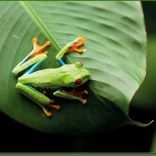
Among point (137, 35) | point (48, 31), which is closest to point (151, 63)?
point (137, 35)

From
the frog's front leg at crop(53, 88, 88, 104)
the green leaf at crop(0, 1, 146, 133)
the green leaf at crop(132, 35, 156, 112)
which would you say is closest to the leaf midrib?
the green leaf at crop(0, 1, 146, 133)

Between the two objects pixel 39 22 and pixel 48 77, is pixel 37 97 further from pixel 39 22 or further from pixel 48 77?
pixel 39 22

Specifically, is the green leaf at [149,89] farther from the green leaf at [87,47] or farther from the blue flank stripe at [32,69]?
the blue flank stripe at [32,69]

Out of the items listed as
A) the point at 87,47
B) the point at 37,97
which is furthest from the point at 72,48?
the point at 37,97

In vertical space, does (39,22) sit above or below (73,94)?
above

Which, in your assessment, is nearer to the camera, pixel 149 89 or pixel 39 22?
pixel 39 22

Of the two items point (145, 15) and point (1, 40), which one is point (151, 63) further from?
point (1, 40)

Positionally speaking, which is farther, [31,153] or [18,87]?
[31,153]
